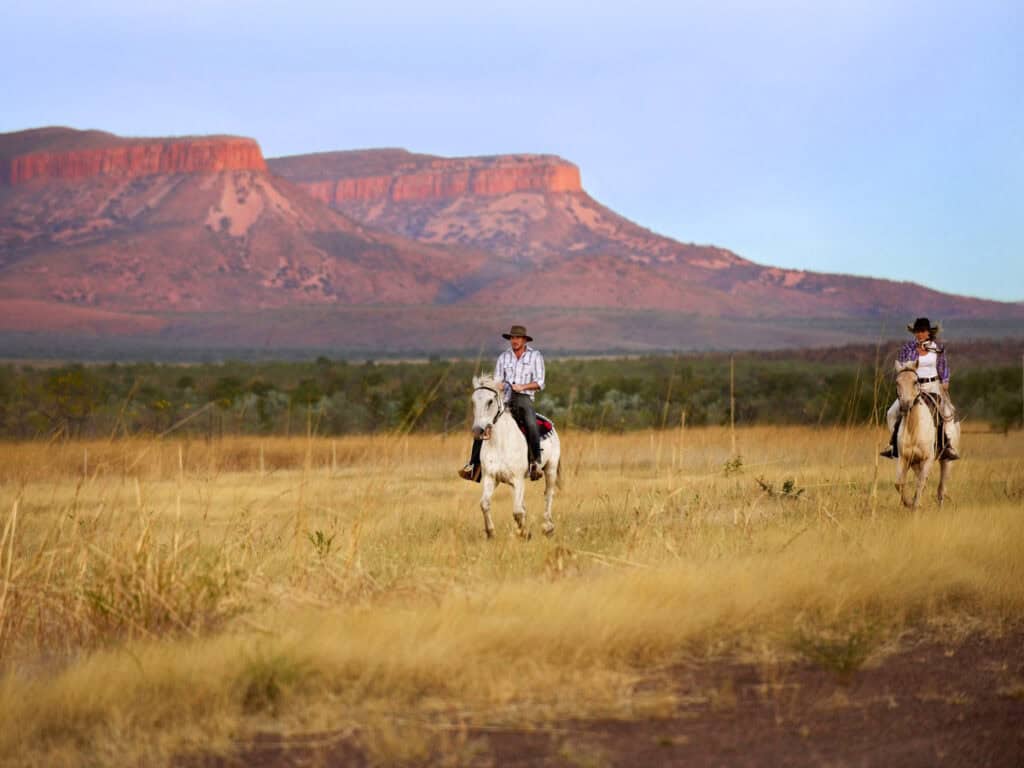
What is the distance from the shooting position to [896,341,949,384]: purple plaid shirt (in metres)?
16.4

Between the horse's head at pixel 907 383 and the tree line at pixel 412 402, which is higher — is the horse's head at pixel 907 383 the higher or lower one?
the higher one

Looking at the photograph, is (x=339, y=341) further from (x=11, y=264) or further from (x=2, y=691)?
(x=2, y=691)

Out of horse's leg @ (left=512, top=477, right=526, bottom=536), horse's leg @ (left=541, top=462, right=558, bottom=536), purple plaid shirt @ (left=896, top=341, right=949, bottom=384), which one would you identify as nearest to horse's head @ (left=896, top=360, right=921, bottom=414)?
purple plaid shirt @ (left=896, top=341, right=949, bottom=384)

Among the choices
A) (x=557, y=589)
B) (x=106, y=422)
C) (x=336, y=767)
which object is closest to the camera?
(x=336, y=767)

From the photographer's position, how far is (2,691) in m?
7.85

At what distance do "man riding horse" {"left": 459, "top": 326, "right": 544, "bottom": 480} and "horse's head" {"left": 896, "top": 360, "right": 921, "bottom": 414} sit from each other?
4100 millimetres

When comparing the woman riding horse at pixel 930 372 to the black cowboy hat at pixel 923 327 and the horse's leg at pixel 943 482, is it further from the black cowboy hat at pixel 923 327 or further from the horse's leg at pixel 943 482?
the horse's leg at pixel 943 482

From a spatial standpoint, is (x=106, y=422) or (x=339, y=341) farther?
(x=339, y=341)

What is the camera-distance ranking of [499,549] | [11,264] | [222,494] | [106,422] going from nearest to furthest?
1. [499,549]
2. [222,494]
3. [106,422]
4. [11,264]

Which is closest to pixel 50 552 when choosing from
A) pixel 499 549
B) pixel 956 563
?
pixel 499 549

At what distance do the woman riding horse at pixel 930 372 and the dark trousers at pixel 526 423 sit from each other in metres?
4.20

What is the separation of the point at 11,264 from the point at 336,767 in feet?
649

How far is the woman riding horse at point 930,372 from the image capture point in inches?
646

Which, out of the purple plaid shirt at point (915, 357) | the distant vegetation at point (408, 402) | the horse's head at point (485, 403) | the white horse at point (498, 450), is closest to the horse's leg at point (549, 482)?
the white horse at point (498, 450)
